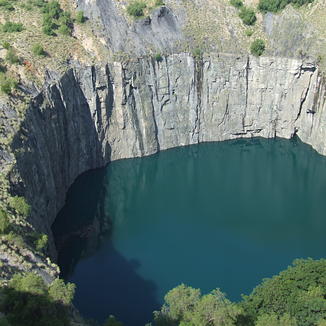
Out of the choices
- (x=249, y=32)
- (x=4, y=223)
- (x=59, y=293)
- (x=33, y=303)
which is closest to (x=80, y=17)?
(x=249, y=32)

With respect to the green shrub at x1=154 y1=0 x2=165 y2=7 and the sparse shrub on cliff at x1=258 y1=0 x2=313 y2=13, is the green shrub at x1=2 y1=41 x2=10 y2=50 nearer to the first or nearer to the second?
the green shrub at x1=154 y1=0 x2=165 y2=7

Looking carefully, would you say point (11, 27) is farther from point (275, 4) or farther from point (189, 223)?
point (275, 4)

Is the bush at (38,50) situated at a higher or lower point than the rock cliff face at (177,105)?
higher

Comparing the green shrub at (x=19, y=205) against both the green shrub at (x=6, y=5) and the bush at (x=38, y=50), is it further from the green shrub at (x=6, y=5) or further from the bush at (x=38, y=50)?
the green shrub at (x=6, y=5)

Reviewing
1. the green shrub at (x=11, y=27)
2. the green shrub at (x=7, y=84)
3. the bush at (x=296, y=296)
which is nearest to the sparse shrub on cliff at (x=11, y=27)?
the green shrub at (x=11, y=27)

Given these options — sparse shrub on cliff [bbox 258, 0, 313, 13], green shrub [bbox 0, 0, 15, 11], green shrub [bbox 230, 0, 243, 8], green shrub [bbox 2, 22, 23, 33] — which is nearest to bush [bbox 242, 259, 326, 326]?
green shrub [bbox 2, 22, 23, 33]

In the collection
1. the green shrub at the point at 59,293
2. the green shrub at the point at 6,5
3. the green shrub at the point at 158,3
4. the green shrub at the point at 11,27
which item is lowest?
the green shrub at the point at 59,293

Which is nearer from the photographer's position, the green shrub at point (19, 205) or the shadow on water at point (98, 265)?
the green shrub at point (19, 205)
